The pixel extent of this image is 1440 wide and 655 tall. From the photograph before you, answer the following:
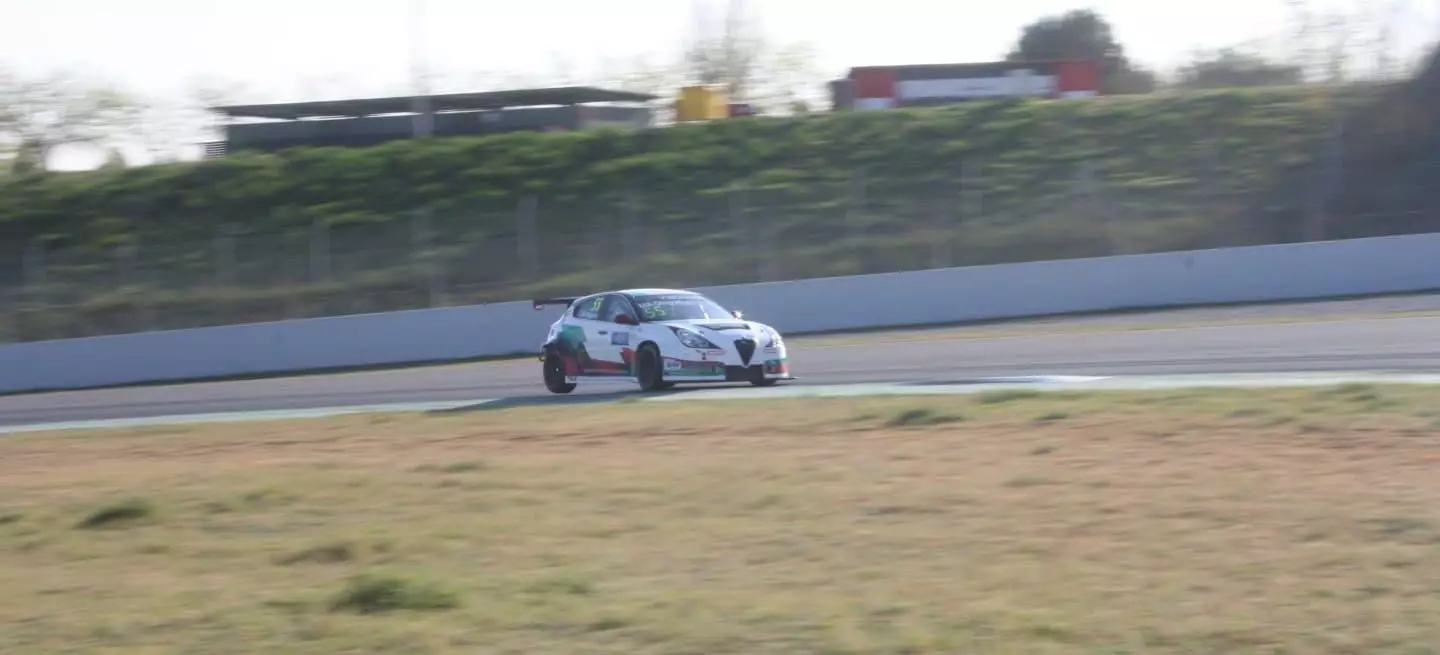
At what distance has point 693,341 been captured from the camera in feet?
59.5

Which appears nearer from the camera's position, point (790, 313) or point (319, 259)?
point (790, 313)

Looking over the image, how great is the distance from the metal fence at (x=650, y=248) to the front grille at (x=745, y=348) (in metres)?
13.9

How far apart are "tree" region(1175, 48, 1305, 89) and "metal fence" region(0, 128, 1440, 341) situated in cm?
1166

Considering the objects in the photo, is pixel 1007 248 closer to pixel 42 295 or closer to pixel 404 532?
pixel 42 295

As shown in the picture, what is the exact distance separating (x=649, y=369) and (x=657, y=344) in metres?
0.33

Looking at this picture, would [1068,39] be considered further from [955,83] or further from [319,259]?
[319,259]

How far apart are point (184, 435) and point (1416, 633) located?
13.7m

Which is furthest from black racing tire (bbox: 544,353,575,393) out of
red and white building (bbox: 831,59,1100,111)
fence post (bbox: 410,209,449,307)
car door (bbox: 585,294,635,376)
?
red and white building (bbox: 831,59,1100,111)

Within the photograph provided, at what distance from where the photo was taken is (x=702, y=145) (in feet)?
135

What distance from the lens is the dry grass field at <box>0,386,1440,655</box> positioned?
6.40 meters

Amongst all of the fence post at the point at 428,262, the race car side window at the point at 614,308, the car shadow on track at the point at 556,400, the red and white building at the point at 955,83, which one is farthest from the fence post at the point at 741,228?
the red and white building at the point at 955,83

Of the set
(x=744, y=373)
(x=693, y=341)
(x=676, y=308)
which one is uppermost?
(x=676, y=308)

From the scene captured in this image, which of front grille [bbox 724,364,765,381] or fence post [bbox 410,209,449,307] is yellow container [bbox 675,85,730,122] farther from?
front grille [bbox 724,364,765,381]

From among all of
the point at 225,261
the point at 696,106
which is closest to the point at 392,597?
the point at 225,261
